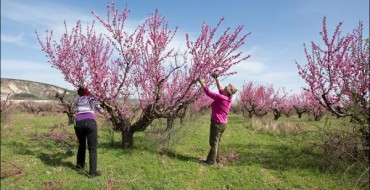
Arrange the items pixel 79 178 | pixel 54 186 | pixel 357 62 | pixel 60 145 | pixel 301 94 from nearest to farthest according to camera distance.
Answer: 1. pixel 54 186
2. pixel 79 178
3. pixel 357 62
4. pixel 60 145
5. pixel 301 94

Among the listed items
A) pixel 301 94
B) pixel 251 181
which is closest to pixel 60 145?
pixel 251 181

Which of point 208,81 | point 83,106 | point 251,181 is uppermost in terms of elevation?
point 208,81

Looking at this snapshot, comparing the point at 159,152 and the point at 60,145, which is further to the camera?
the point at 60,145

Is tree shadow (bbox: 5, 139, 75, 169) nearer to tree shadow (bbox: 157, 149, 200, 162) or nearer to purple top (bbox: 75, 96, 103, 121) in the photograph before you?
purple top (bbox: 75, 96, 103, 121)

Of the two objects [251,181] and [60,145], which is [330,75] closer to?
[251,181]

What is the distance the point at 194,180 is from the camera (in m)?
7.45

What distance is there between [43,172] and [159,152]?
3.26 meters

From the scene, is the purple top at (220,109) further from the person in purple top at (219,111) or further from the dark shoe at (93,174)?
the dark shoe at (93,174)

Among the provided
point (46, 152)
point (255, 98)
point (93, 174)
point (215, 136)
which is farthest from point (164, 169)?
point (255, 98)

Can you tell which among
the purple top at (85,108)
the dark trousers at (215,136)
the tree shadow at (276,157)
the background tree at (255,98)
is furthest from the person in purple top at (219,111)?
the background tree at (255,98)

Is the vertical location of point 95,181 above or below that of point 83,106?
below

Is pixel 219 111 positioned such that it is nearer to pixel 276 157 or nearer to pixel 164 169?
pixel 164 169

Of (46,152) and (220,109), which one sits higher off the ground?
(220,109)

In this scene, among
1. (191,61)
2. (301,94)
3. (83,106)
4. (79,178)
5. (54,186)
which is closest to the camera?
(54,186)
